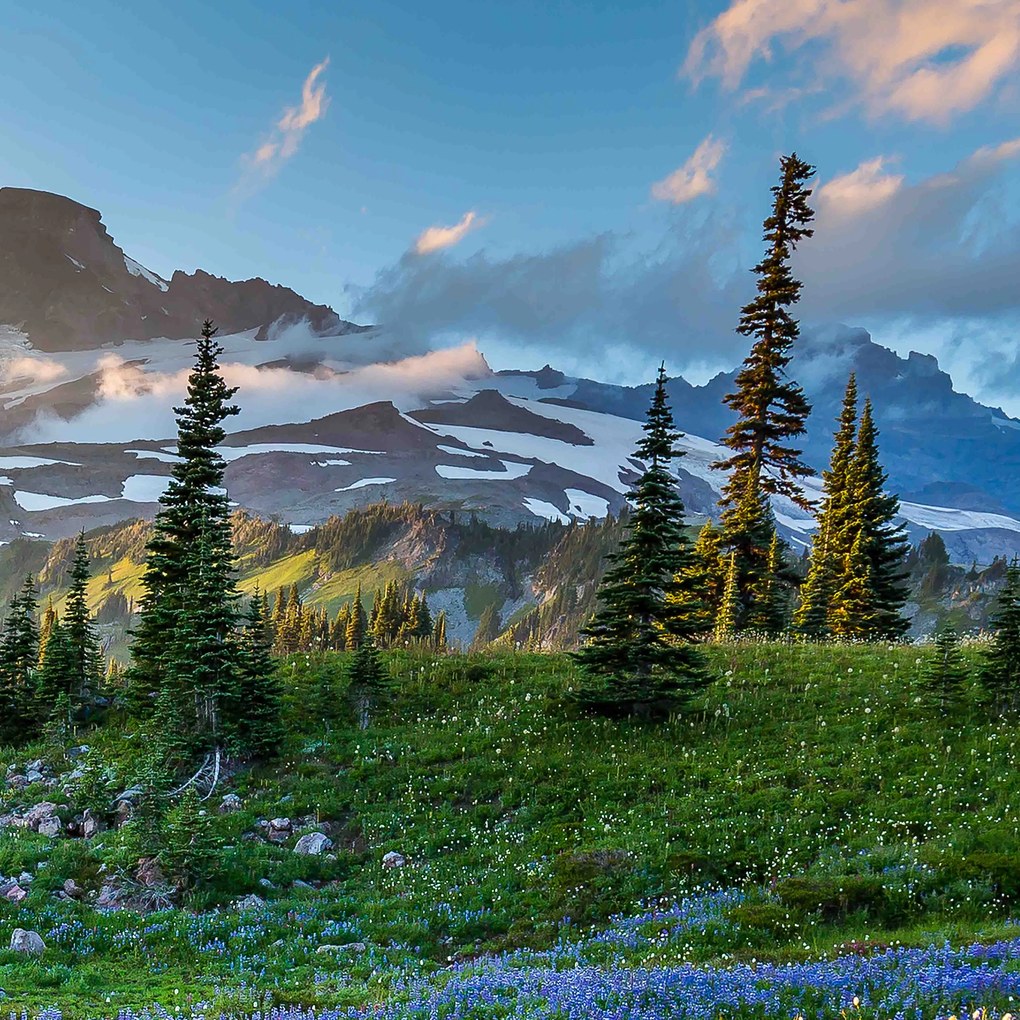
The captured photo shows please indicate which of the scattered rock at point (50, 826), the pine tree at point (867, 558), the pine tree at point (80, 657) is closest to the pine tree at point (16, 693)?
the pine tree at point (80, 657)

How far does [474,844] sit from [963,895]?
848 cm

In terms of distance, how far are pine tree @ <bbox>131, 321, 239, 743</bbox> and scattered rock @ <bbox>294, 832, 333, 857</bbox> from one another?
553 centimetres

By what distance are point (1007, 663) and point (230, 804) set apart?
61.0 feet

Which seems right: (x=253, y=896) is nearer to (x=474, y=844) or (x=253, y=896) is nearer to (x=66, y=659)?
(x=474, y=844)

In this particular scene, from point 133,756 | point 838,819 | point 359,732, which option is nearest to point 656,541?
point 838,819

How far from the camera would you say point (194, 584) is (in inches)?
828

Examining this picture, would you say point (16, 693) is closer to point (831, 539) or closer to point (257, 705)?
point (257, 705)

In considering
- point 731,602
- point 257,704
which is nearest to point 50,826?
point 257,704

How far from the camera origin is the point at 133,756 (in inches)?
785

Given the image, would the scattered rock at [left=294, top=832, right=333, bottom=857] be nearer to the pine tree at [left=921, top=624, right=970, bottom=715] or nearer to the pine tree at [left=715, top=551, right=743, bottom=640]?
the pine tree at [left=921, top=624, right=970, bottom=715]

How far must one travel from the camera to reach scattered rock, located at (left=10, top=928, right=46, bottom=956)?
10.1 metres

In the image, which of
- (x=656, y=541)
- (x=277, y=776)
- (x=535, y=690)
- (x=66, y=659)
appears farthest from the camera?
(x=66, y=659)

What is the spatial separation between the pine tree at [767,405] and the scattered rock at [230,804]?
2490cm

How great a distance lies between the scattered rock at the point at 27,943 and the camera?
33.1 ft
